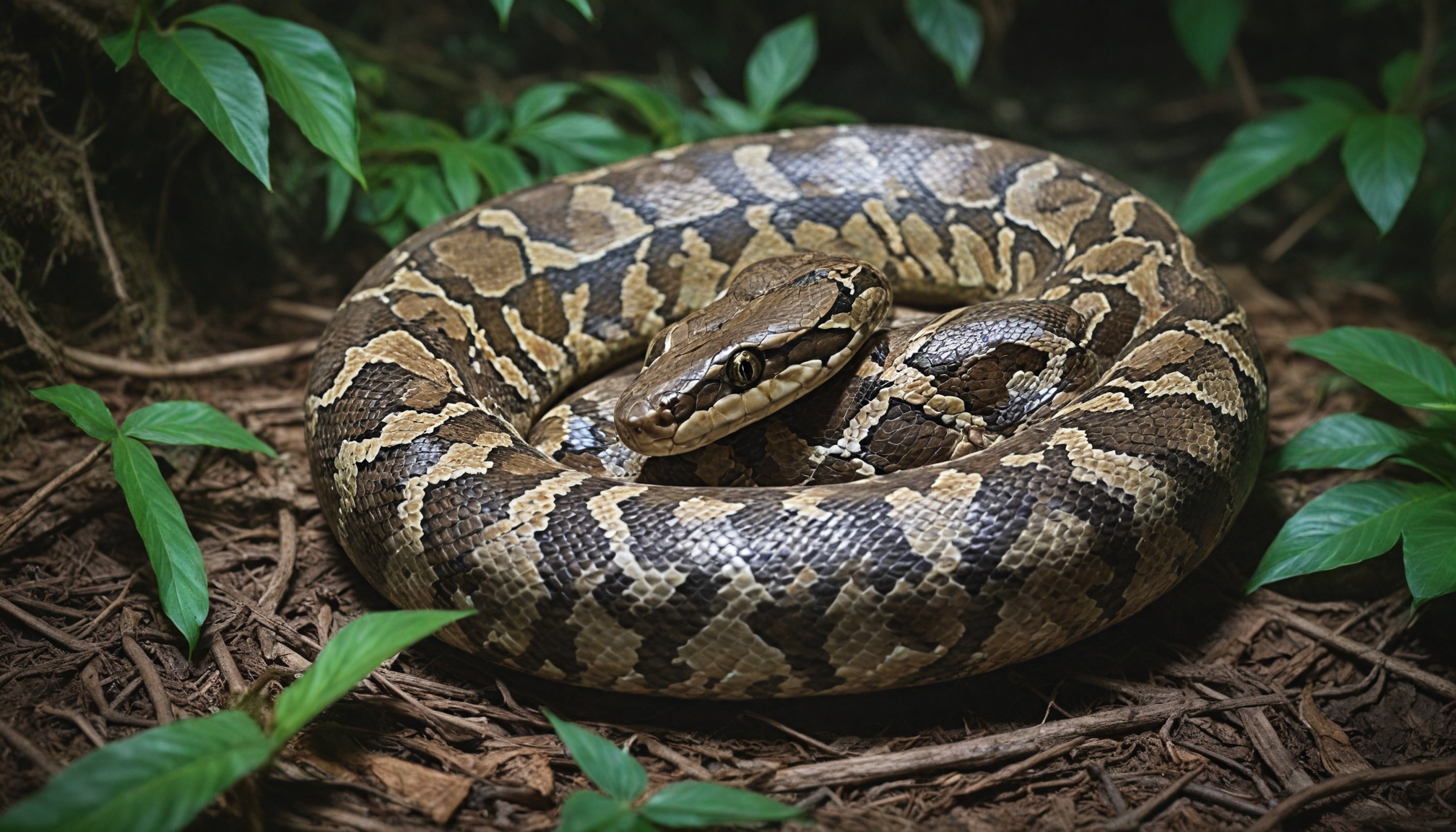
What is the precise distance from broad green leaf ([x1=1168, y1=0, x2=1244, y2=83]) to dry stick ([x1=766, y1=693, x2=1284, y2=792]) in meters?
4.58

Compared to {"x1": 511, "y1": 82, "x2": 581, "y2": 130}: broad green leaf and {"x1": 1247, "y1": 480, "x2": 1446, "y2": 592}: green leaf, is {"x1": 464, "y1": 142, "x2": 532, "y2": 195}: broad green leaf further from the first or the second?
{"x1": 1247, "y1": 480, "x2": 1446, "y2": 592}: green leaf

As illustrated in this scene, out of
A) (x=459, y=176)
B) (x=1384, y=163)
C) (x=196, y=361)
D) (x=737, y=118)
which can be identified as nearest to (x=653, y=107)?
(x=737, y=118)

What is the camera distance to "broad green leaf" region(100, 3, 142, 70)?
173 inches

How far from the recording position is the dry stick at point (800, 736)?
3.81 metres

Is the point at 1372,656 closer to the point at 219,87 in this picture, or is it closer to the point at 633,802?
the point at 633,802

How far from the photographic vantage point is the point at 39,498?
4.36m

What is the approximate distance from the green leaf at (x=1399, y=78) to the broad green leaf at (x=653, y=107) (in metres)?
4.46

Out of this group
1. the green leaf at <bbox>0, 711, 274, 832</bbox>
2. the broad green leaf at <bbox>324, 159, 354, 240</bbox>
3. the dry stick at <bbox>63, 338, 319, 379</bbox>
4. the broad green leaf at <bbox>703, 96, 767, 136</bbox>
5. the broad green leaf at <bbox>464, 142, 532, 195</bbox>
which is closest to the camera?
the green leaf at <bbox>0, 711, 274, 832</bbox>

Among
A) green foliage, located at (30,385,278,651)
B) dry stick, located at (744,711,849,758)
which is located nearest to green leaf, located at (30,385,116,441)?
green foliage, located at (30,385,278,651)

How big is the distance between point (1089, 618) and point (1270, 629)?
1252 mm

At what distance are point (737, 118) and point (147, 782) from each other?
5.25 m

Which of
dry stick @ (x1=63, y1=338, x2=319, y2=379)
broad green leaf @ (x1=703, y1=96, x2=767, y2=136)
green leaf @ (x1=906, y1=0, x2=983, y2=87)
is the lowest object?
dry stick @ (x1=63, y1=338, x2=319, y2=379)

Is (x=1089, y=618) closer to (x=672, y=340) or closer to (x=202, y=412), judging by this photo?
(x=672, y=340)

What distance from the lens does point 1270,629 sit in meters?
4.49
